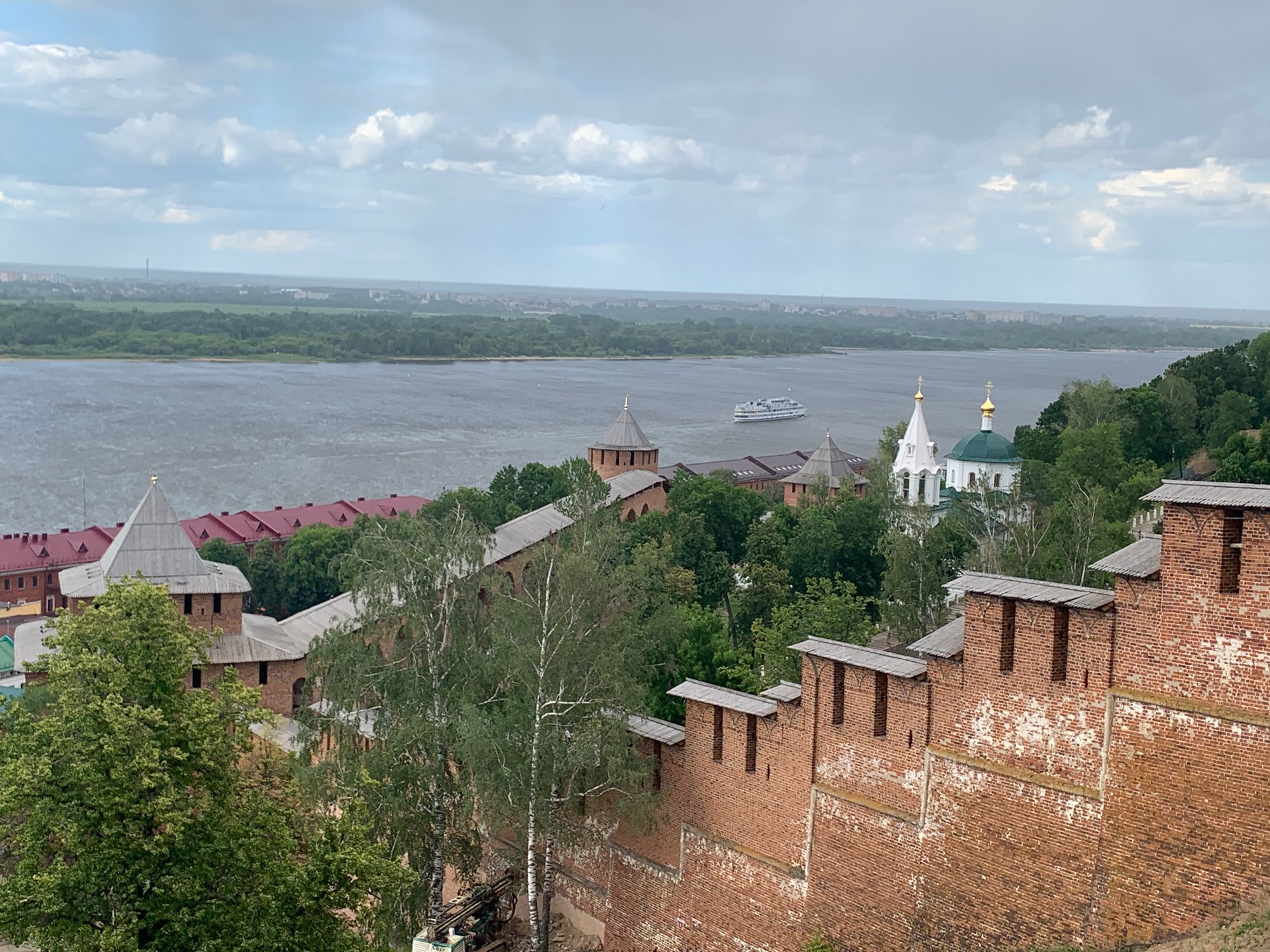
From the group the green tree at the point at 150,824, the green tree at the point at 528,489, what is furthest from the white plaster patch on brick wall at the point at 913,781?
the green tree at the point at 528,489

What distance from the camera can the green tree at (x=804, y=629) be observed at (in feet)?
63.7

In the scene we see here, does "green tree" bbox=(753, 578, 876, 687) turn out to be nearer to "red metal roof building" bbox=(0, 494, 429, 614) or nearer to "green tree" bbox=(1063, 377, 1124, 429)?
"green tree" bbox=(1063, 377, 1124, 429)

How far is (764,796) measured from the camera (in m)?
11.5

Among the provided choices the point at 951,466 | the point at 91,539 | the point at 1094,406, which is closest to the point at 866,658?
the point at 951,466

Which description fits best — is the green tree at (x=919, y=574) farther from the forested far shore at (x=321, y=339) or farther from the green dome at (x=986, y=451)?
the forested far shore at (x=321, y=339)

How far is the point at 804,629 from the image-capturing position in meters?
21.4

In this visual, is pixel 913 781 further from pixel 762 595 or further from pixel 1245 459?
pixel 1245 459

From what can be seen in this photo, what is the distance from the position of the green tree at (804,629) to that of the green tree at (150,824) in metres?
9.68

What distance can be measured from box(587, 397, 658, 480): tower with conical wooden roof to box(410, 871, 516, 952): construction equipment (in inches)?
1012

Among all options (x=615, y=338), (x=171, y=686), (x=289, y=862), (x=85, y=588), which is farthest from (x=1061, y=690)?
(x=615, y=338)

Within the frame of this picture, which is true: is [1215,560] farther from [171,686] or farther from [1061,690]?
Result: [171,686]

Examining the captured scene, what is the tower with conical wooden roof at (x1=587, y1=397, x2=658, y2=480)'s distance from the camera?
129 ft

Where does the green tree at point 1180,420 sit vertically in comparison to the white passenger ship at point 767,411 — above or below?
above

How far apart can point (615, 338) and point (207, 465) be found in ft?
377
